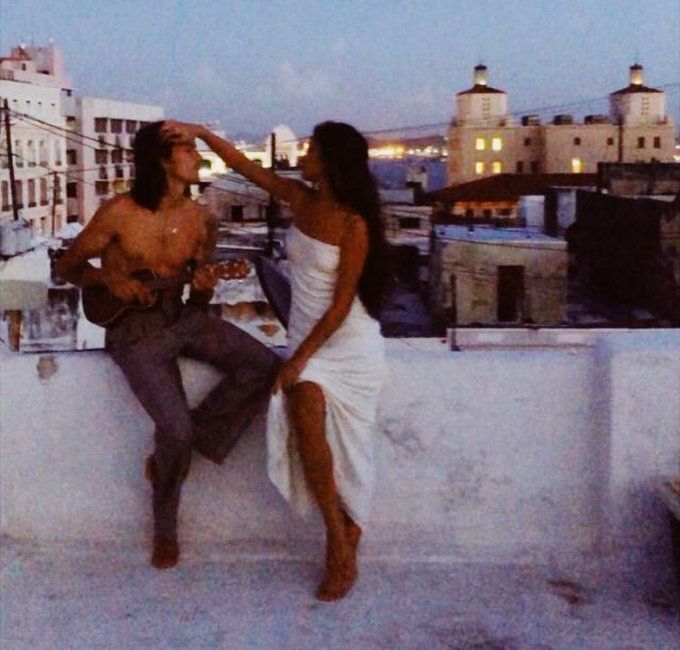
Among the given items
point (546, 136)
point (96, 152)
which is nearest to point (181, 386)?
point (96, 152)

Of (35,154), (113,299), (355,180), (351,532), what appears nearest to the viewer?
(355,180)

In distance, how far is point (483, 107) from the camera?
233ft

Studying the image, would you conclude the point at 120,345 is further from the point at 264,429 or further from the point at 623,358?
the point at 623,358

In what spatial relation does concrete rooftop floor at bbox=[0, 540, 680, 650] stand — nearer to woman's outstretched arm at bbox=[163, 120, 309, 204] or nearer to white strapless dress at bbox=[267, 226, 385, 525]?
white strapless dress at bbox=[267, 226, 385, 525]

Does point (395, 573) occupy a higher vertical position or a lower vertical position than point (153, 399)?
lower

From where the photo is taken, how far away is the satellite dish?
4031mm

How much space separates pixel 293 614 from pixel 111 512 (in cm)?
91

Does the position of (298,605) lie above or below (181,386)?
below

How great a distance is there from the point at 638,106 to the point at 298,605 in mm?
71342

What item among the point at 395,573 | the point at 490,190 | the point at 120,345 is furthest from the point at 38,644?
the point at 490,190

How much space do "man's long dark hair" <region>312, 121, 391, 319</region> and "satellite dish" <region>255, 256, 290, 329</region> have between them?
0.41m

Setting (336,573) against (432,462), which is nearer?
(336,573)

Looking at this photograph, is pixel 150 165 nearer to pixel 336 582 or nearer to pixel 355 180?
pixel 355 180

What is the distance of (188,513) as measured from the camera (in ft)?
13.6
